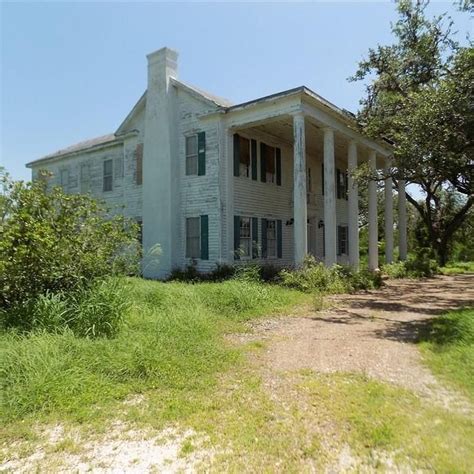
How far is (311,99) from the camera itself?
514 inches

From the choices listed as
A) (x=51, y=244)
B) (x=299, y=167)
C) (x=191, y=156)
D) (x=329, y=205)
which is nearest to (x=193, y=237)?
(x=191, y=156)

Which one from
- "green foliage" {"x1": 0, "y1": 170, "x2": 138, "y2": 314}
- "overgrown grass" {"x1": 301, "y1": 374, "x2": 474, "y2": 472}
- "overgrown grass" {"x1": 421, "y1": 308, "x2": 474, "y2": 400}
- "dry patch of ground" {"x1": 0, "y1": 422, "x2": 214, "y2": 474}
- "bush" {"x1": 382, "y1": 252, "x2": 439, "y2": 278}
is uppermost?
"green foliage" {"x1": 0, "y1": 170, "x2": 138, "y2": 314}

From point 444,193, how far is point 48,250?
3052 centimetres

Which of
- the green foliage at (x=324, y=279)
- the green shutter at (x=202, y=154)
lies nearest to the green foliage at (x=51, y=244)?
the green foliage at (x=324, y=279)

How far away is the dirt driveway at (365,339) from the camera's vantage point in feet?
16.3

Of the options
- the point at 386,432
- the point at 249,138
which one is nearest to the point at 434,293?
A: the point at 249,138

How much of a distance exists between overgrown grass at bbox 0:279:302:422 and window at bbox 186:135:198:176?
8.63m

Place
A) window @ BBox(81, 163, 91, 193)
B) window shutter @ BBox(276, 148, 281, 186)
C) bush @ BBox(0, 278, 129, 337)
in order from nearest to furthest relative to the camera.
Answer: bush @ BBox(0, 278, 129, 337)
window shutter @ BBox(276, 148, 281, 186)
window @ BBox(81, 163, 91, 193)

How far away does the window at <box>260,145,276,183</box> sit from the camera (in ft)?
52.9

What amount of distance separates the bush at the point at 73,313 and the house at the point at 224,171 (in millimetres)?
7560

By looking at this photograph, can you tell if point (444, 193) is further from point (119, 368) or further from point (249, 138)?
point (119, 368)

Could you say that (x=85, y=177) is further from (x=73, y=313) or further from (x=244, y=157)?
(x=73, y=313)

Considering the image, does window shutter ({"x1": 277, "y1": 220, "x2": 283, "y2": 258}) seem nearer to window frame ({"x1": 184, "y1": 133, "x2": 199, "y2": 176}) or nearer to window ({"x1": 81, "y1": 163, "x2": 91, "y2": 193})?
window frame ({"x1": 184, "y1": 133, "x2": 199, "y2": 176})

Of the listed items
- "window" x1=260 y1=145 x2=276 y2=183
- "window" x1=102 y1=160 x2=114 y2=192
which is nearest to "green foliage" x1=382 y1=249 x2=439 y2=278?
"window" x1=260 y1=145 x2=276 y2=183
